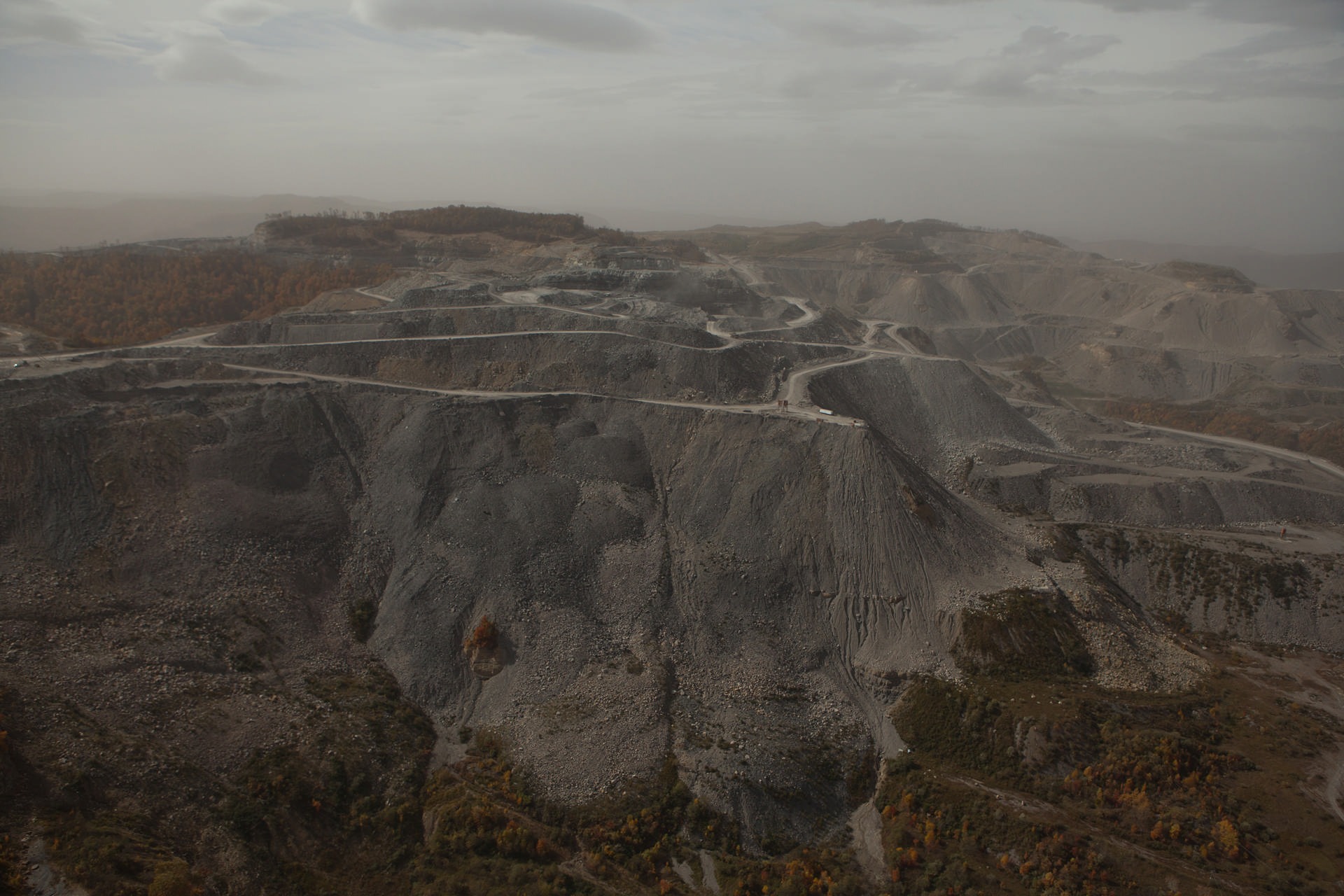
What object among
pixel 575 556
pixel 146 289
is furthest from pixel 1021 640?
pixel 146 289

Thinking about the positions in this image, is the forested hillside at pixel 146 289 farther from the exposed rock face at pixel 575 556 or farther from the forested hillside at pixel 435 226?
the exposed rock face at pixel 575 556

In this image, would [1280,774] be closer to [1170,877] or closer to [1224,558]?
[1170,877]

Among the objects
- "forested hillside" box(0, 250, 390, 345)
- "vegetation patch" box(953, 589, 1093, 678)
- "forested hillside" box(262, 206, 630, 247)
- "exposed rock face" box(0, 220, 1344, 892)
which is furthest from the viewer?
"forested hillside" box(262, 206, 630, 247)

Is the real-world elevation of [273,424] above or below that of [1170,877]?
above

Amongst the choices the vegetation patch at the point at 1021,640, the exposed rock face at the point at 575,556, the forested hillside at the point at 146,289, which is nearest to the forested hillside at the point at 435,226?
the forested hillside at the point at 146,289

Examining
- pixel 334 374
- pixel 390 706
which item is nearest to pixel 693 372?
pixel 334 374

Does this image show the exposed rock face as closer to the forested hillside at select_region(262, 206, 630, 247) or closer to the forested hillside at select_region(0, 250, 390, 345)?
the forested hillside at select_region(0, 250, 390, 345)

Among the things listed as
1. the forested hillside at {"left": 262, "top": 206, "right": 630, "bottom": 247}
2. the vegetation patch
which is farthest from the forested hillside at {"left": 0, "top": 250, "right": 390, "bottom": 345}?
the vegetation patch

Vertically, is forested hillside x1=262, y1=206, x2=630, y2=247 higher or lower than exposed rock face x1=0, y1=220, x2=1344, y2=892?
higher
